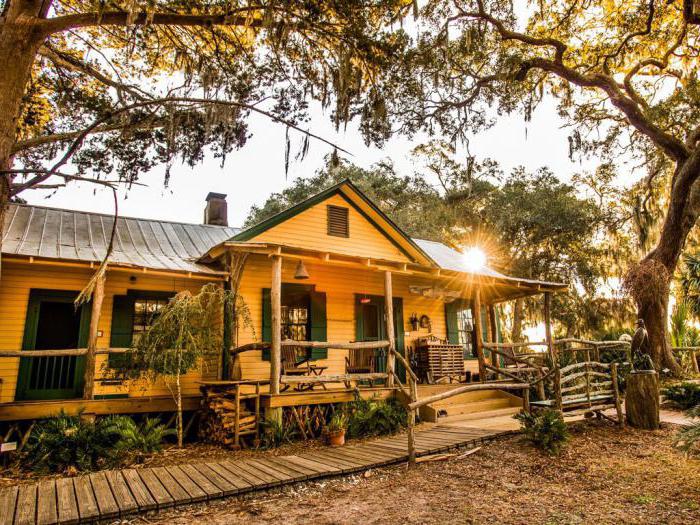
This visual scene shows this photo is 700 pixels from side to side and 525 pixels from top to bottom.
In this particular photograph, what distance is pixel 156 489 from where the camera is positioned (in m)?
4.58

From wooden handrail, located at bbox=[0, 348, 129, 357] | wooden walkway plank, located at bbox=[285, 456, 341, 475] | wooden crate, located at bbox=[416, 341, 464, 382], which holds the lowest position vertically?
wooden walkway plank, located at bbox=[285, 456, 341, 475]

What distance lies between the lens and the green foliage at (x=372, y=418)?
25.4ft

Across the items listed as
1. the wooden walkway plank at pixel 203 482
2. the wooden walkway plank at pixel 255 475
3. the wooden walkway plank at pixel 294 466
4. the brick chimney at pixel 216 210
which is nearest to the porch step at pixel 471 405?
the wooden walkway plank at pixel 294 466

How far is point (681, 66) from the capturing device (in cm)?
1391

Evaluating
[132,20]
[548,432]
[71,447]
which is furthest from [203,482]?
[132,20]

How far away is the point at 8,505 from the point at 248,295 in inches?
228

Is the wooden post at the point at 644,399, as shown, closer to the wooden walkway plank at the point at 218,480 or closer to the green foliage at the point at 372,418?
the green foliage at the point at 372,418

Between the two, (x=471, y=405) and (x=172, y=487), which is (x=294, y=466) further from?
(x=471, y=405)

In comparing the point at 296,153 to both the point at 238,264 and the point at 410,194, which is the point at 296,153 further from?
the point at 410,194

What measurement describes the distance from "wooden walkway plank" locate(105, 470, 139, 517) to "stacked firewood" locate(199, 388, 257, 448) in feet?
7.06

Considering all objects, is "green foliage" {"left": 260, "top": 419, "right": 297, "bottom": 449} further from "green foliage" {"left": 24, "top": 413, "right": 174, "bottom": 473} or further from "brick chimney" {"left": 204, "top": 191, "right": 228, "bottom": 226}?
"brick chimney" {"left": 204, "top": 191, "right": 228, "bottom": 226}

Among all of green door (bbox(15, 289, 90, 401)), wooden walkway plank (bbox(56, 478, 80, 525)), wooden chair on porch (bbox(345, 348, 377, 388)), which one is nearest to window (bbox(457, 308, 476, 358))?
wooden chair on porch (bbox(345, 348, 377, 388))

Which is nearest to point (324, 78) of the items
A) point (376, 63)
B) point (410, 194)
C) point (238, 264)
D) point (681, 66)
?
point (376, 63)

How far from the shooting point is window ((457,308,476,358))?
13.3m
